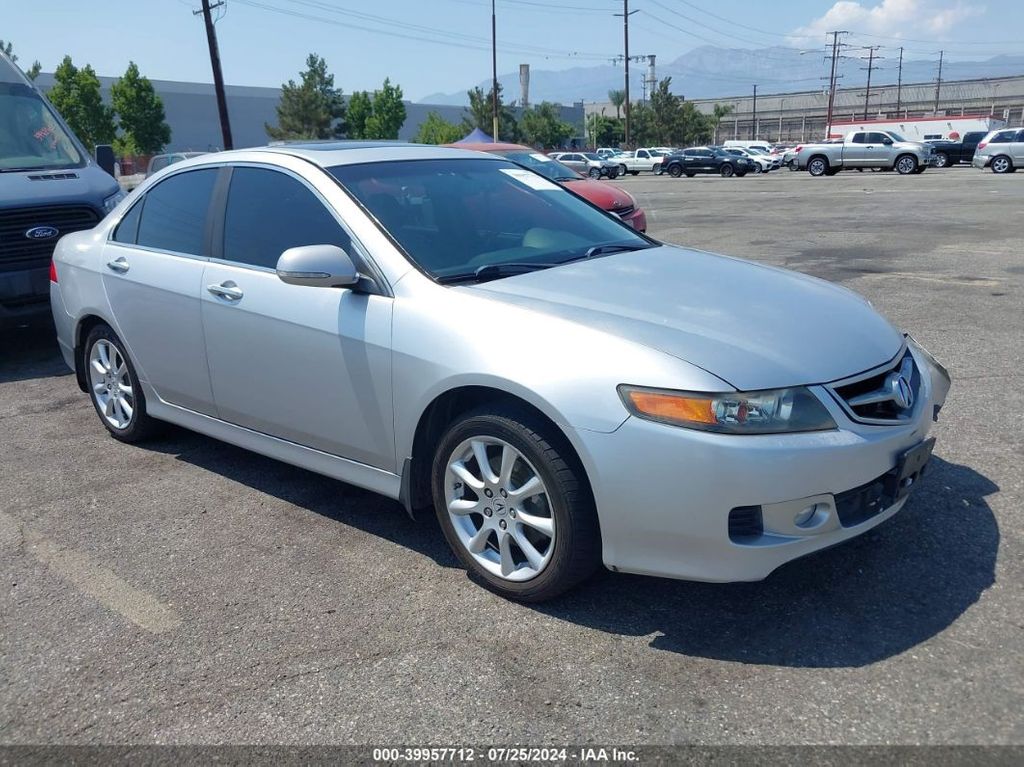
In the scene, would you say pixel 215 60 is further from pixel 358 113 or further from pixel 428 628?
pixel 358 113

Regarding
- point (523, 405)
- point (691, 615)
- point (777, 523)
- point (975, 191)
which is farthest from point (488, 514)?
point (975, 191)

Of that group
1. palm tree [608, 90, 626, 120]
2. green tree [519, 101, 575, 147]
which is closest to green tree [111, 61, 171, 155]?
green tree [519, 101, 575, 147]

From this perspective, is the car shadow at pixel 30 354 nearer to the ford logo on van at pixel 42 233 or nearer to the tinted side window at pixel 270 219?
the ford logo on van at pixel 42 233

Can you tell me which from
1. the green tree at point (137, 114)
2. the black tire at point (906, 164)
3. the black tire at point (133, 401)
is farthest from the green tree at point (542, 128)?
the black tire at point (133, 401)

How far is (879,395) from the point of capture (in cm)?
304

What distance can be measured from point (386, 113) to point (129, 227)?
7501cm

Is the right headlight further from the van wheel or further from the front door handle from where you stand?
the van wheel

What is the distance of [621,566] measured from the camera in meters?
2.95

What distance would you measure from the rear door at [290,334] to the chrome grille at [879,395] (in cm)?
163

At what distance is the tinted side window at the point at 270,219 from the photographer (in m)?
3.85

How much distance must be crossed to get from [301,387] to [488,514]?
105 centimetres

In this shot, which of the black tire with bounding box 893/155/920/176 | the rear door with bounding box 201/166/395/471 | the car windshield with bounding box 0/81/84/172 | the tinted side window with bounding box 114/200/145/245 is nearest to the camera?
the rear door with bounding box 201/166/395/471

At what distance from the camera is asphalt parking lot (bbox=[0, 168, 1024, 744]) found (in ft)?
8.62

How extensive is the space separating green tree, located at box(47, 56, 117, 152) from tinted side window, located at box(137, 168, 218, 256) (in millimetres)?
56678
